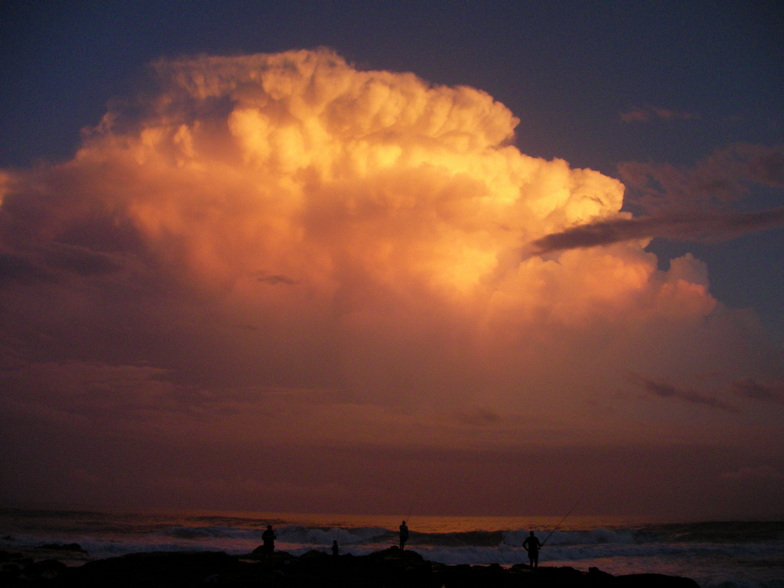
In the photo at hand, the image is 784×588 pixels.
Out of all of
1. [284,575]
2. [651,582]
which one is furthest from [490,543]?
[284,575]

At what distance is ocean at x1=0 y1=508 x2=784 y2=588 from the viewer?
1537 inches

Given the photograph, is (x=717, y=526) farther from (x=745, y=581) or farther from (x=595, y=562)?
(x=745, y=581)

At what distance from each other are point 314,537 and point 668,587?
4017 centimetres

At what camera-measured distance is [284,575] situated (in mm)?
22953

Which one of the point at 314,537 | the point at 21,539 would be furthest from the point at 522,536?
the point at 21,539

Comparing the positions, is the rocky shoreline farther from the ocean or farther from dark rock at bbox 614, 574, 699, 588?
the ocean

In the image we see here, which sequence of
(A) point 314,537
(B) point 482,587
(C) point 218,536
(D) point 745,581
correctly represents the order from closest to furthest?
(B) point 482,587 < (D) point 745,581 < (C) point 218,536 < (A) point 314,537

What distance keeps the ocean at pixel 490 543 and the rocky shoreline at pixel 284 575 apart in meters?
7.57

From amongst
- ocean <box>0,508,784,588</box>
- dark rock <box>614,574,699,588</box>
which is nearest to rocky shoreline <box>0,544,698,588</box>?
dark rock <box>614,574,699,588</box>

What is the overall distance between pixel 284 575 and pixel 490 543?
3754 centimetres

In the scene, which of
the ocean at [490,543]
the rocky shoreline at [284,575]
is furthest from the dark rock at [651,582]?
the ocean at [490,543]

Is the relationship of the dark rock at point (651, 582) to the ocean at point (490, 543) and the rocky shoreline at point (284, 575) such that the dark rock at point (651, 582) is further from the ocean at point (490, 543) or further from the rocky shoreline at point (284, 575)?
the ocean at point (490, 543)

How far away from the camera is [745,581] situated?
30281mm

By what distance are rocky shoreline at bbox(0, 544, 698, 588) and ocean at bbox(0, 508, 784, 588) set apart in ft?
24.9
